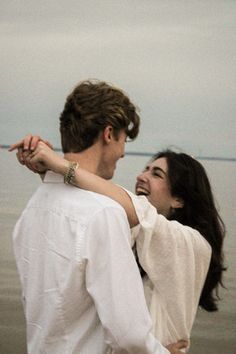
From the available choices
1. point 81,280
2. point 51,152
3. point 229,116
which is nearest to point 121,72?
point 229,116

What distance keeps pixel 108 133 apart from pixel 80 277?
0.33 meters

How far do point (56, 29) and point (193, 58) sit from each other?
2.15 feet

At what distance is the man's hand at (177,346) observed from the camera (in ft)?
5.57

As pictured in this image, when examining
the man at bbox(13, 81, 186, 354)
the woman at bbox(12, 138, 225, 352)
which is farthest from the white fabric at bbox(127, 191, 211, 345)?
the man at bbox(13, 81, 186, 354)

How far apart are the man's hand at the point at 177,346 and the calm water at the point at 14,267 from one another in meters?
1.37

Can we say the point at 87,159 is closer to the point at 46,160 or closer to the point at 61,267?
the point at 46,160

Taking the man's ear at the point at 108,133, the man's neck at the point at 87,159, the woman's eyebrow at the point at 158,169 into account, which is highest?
the man's ear at the point at 108,133

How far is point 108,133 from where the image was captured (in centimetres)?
146

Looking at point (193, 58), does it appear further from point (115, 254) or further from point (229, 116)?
point (115, 254)

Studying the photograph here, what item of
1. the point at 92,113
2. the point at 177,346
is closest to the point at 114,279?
→ the point at 92,113

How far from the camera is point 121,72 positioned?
3.06 metres

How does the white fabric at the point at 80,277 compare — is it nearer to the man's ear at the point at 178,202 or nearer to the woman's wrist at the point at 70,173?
the woman's wrist at the point at 70,173

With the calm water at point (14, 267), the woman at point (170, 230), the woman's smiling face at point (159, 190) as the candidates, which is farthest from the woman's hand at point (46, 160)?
the calm water at point (14, 267)

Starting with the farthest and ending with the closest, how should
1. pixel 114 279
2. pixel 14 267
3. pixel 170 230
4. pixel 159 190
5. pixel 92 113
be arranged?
1. pixel 14 267
2. pixel 159 190
3. pixel 170 230
4. pixel 92 113
5. pixel 114 279
